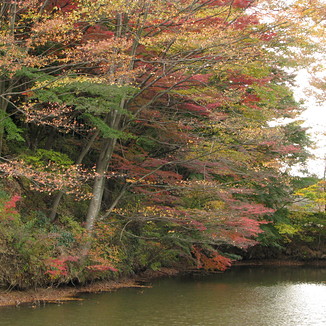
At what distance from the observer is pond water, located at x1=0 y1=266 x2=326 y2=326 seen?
1111 cm

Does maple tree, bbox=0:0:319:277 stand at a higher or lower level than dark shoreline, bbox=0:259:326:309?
higher

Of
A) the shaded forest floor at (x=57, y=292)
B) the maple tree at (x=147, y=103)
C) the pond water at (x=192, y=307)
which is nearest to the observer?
the pond water at (x=192, y=307)

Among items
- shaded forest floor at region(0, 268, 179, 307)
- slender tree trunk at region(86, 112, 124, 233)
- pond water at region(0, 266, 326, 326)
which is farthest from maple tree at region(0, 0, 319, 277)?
pond water at region(0, 266, 326, 326)

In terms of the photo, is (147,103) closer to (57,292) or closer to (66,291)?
(66,291)

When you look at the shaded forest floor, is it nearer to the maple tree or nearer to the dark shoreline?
the dark shoreline

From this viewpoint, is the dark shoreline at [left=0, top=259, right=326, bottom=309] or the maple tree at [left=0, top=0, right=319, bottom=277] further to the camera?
the maple tree at [left=0, top=0, right=319, bottom=277]

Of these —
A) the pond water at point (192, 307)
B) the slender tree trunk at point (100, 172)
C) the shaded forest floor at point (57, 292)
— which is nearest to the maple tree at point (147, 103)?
the slender tree trunk at point (100, 172)

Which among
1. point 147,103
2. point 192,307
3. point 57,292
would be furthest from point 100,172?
point 192,307

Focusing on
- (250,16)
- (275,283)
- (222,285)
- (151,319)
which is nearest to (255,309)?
(151,319)

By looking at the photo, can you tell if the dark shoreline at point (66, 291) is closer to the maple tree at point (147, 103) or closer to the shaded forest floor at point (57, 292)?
the shaded forest floor at point (57, 292)

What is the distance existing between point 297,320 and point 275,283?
7774 millimetres

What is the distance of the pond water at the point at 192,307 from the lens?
11.1 metres

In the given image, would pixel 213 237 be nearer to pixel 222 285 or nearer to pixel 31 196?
pixel 222 285

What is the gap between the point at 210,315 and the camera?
40.1ft
